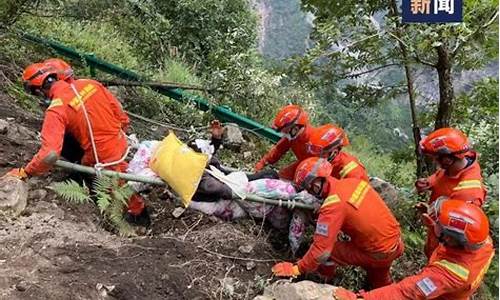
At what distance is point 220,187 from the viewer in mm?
4871

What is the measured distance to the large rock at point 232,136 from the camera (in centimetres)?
734

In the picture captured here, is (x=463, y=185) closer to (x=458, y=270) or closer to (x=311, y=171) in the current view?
(x=458, y=270)

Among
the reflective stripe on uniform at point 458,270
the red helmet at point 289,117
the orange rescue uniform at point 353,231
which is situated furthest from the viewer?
the red helmet at point 289,117

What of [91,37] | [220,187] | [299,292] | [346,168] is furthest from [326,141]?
[91,37]

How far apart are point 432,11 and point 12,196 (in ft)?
12.3

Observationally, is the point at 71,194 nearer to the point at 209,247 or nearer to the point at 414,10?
the point at 209,247

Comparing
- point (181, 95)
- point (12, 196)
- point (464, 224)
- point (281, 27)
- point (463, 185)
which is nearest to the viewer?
point (464, 224)

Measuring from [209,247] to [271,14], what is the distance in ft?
142

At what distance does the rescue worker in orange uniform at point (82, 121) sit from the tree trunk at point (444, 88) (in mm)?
3213

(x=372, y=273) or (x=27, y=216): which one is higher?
(x=27, y=216)

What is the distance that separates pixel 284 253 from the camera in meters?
4.97

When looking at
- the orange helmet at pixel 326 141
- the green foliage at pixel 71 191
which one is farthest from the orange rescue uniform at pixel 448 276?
the green foliage at pixel 71 191

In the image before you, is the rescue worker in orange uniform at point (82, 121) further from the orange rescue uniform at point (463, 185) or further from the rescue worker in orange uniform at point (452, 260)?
the orange rescue uniform at point (463, 185)

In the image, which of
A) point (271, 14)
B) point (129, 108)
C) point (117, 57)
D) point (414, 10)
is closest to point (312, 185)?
point (414, 10)
